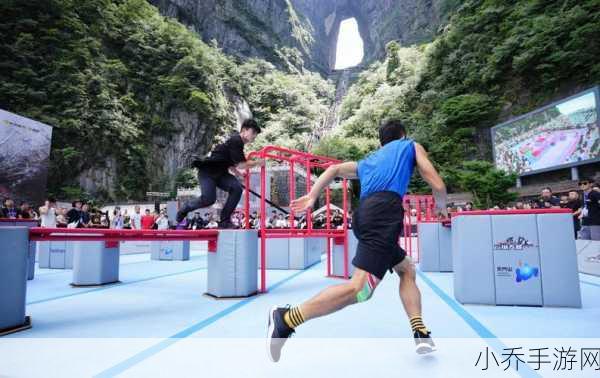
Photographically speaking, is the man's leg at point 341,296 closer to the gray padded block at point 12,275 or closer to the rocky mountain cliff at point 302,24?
the gray padded block at point 12,275

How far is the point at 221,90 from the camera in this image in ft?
134

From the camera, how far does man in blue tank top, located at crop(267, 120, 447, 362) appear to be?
2137 millimetres

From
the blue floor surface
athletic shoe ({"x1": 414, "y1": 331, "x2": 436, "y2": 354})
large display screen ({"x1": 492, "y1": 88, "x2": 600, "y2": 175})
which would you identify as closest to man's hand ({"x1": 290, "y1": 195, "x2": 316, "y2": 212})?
the blue floor surface

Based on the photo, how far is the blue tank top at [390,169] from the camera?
7.68 feet

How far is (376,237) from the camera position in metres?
2.18

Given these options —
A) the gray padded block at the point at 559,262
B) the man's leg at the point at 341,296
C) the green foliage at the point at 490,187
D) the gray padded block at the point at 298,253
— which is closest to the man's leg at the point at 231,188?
the man's leg at the point at 341,296

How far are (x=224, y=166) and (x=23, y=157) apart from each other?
1536cm

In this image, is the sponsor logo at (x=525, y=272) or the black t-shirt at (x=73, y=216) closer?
the sponsor logo at (x=525, y=272)

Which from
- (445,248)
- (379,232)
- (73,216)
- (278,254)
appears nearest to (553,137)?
(445,248)

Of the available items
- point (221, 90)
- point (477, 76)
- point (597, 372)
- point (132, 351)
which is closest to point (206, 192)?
point (132, 351)

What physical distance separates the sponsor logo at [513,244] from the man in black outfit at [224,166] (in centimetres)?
300

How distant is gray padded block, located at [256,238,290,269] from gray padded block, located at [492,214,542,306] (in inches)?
204

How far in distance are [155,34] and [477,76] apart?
31227 mm

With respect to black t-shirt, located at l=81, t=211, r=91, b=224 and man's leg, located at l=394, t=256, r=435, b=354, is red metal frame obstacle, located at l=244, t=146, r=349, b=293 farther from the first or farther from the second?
black t-shirt, located at l=81, t=211, r=91, b=224
